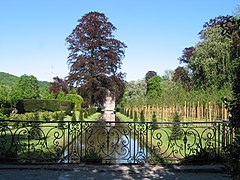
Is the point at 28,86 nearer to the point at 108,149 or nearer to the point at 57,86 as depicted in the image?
the point at 57,86

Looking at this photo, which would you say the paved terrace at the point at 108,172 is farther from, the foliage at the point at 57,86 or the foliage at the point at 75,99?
the foliage at the point at 57,86

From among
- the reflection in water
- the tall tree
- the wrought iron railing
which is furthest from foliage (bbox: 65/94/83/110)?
the reflection in water

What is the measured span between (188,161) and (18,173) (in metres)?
3.79

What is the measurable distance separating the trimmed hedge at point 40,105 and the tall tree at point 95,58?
5.64 metres

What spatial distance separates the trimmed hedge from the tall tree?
5.64m

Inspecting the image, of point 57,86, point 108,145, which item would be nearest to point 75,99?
point 57,86

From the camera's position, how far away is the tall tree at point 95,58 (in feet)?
122

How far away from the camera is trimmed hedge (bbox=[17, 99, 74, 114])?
1188 inches

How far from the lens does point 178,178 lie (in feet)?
18.0

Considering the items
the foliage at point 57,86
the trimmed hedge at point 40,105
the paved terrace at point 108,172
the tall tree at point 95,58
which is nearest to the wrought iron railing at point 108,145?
the paved terrace at point 108,172

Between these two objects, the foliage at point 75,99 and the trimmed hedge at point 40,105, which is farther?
the foliage at point 75,99

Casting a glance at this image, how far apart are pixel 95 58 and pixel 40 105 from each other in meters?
11.3

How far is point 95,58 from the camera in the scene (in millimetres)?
38750

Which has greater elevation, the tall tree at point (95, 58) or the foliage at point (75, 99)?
the tall tree at point (95, 58)
